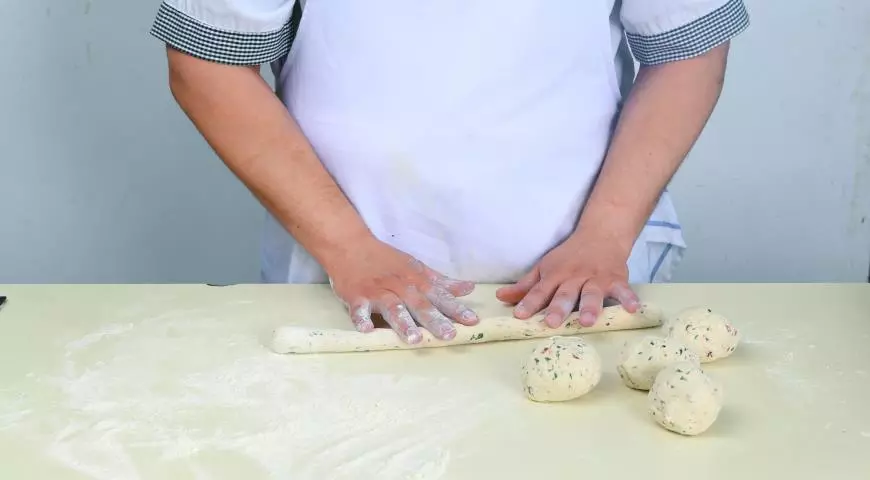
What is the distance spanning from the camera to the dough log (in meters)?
0.92

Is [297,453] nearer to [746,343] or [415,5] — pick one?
[746,343]

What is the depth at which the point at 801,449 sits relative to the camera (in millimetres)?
733

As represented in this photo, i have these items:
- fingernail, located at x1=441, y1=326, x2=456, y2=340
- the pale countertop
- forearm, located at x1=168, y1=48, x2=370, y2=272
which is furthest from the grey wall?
fingernail, located at x1=441, y1=326, x2=456, y2=340

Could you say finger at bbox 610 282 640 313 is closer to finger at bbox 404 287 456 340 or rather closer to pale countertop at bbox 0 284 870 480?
pale countertop at bbox 0 284 870 480

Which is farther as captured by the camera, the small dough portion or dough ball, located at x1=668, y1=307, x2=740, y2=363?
dough ball, located at x1=668, y1=307, x2=740, y2=363

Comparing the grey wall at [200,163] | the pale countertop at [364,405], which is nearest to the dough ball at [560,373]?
the pale countertop at [364,405]

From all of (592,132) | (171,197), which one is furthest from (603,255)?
(171,197)

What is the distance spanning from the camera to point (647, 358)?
0.83 metres

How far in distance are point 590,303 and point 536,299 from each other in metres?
0.06

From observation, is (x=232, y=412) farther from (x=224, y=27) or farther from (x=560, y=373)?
(x=224, y=27)

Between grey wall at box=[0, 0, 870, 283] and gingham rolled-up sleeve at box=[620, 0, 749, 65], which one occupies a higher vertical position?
gingham rolled-up sleeve at box=[620, 0, 749, 65]

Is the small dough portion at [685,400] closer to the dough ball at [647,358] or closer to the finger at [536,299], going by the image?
the dough ball at [647,358]

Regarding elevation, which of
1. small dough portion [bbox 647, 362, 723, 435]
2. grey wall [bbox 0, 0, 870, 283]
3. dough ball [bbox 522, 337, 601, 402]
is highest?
small dough portion [bbox 647, 362, 723, 435]

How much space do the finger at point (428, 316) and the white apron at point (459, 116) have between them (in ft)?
0.52
